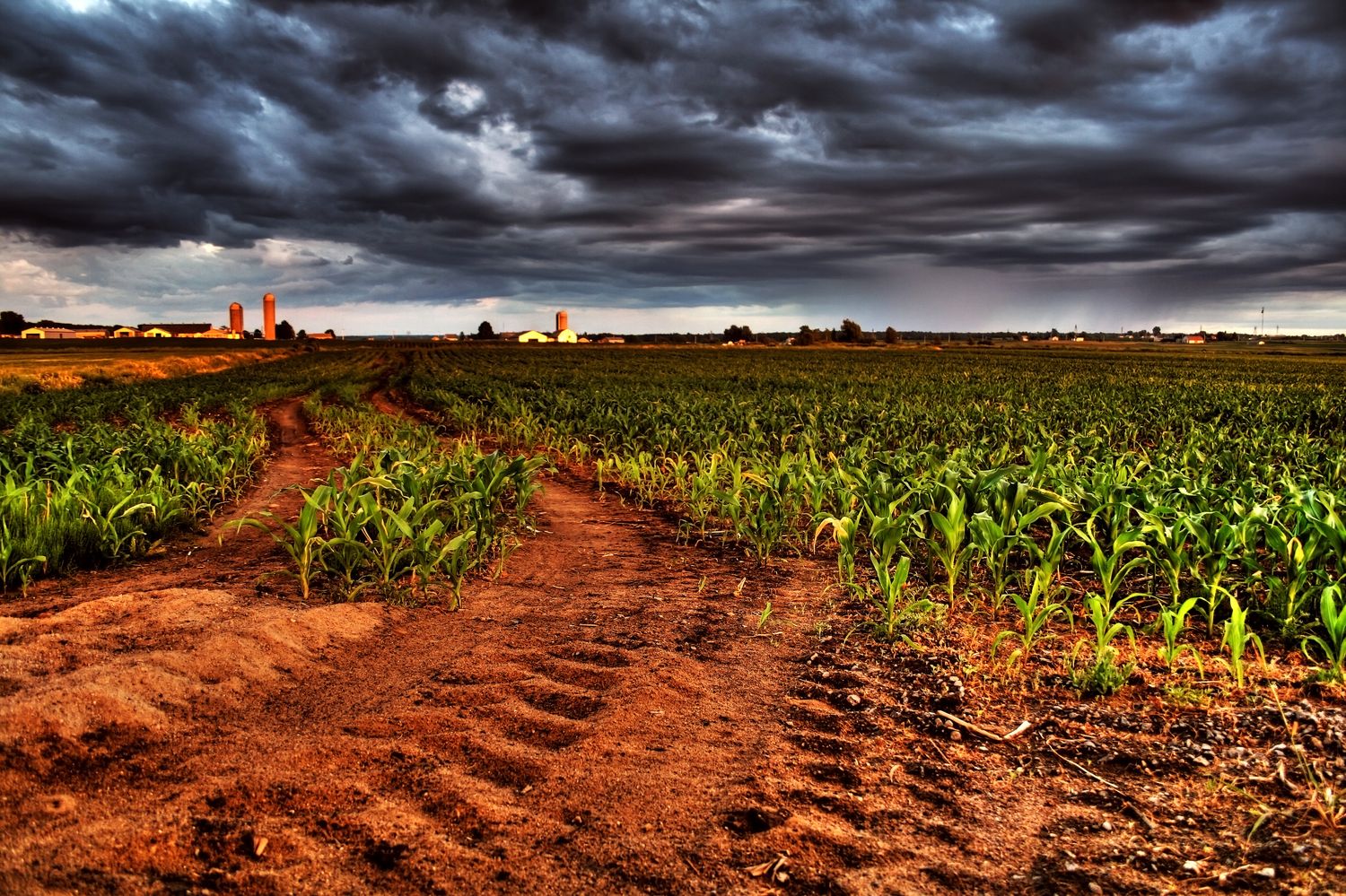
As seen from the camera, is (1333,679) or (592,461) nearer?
(1333,679)

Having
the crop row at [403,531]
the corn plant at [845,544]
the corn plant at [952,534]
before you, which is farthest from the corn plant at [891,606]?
the crop row at [403,531]

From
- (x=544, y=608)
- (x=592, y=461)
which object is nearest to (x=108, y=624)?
(x=544, y=608)

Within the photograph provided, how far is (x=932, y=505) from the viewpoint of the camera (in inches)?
214

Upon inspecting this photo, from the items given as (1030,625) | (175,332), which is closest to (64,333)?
(175,332)

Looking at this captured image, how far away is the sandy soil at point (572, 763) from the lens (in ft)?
7.49

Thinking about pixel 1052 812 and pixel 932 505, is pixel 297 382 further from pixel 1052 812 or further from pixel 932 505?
pixel 1052 812

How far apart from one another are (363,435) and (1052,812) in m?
12.6

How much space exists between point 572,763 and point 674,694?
0.79 metres

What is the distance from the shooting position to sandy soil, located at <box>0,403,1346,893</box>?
2.28 metres

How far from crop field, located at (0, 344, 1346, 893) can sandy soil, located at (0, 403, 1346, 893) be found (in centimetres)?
2

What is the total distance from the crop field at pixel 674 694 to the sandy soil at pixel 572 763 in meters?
0.02

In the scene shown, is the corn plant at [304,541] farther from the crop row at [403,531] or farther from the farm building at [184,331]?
the farm building at [184,331]

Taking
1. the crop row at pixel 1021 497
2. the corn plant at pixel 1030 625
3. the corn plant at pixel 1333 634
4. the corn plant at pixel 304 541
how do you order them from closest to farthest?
the corn plant at pixel 1333 634 → the corn plant at pixel 1030 625 → the crop row at pixel 1021 497 → the corn plant at pixel 304 541

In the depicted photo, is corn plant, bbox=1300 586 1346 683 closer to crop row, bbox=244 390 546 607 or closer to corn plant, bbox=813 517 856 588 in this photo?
corn plant, bbox=813 517 856 588
